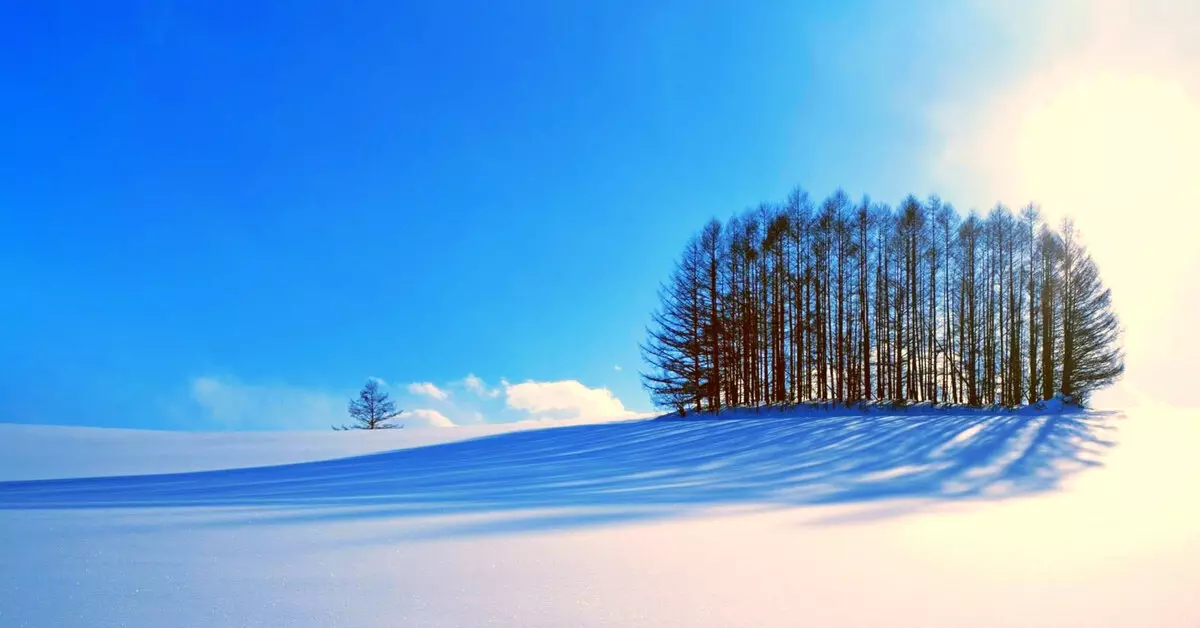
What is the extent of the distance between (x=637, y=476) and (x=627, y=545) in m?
3.46

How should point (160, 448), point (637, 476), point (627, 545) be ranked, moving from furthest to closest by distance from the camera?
point (160, 448) → point (637, 476) → point (627, 545)

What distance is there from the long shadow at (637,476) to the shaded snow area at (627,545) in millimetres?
54

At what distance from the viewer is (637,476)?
6176 millimetres

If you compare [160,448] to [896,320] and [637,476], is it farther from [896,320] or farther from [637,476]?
[896,320]

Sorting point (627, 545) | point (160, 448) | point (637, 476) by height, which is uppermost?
point (627, 545)

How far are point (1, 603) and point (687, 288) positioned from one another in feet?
59.2

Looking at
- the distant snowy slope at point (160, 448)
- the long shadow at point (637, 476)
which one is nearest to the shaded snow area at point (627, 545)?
the long shadow at point (637, 476)

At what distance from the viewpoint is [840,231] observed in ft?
61.1

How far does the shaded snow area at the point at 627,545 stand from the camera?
74.3 inches

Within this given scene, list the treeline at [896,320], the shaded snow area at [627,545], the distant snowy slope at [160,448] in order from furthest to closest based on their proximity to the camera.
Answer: the treeline at [896,320], the distant snowy slope at [160,448], the shaded snow area at [627,545]

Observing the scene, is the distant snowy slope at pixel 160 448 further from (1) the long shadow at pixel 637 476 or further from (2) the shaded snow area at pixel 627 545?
(2) the shaded snow area at pixel 627 545

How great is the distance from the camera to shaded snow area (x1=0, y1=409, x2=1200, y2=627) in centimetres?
189

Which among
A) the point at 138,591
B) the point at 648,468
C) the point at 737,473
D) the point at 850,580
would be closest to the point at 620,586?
the point at 850,580

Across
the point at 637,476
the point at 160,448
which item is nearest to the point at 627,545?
the point at 637,476
